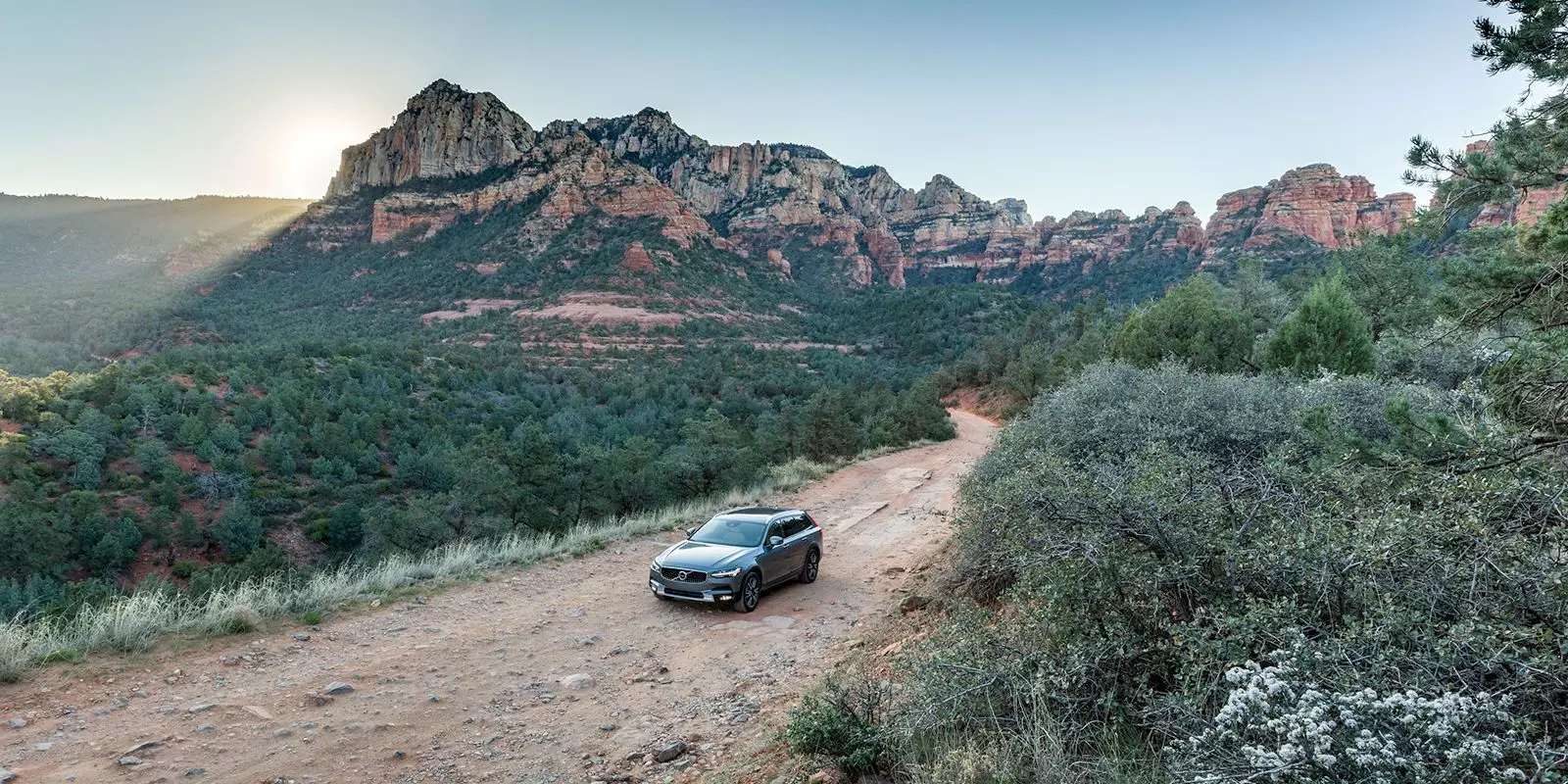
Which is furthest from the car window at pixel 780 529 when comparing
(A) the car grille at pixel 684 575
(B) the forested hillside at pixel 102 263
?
(B) the forested hillside at pixel 102 263

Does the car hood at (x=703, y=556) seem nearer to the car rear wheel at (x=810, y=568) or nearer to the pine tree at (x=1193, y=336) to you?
the car rear wheel at (x=810, y=568)

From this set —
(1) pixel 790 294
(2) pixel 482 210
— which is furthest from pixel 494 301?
(1) pixel 790 294

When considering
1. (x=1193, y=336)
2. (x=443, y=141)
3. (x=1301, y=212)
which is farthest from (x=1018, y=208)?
(x=1193, y=336)

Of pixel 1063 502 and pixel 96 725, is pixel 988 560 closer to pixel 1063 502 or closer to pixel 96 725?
pixel 1063 502

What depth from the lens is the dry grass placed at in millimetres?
6038

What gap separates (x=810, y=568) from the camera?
10.1 metres

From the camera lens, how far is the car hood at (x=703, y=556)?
28.6ft

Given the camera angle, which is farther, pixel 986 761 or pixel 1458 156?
pixel 1458 156

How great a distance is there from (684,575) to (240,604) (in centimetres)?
481

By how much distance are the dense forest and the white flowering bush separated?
0.01 metres

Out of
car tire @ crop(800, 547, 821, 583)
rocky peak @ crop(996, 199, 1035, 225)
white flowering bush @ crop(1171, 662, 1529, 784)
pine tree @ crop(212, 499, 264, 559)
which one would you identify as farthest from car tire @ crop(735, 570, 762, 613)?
rocky peak @ crop(996, 199, 1035, 225)

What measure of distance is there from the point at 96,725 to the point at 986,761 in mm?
6512

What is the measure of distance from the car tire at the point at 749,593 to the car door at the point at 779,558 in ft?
0.56

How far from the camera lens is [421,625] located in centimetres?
773
